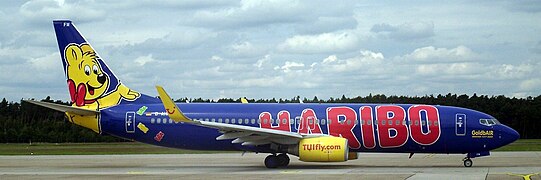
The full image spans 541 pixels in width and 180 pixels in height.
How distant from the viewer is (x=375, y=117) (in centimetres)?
3412

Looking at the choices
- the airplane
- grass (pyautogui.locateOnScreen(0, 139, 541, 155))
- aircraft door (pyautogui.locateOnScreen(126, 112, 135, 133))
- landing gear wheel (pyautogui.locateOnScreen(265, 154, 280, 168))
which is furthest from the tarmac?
grass (pyautogui.locateOnScreen(0, 139, 541, 155))

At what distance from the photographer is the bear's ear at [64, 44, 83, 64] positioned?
35.6 metres

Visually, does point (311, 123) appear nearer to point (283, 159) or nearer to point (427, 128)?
point (283, 159)

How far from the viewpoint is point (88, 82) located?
1403 inches

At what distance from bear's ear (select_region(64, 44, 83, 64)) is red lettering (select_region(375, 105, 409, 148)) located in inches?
489

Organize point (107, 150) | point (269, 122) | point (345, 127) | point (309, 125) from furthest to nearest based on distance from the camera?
point (107, 150), point (269, 122), point (309, 125), point (345, 127)

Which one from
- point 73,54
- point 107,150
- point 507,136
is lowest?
point 107,150

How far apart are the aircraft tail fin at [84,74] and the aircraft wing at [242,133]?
5.01 meters

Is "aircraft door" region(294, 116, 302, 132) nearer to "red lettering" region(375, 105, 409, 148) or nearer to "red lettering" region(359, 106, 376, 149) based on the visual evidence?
"red lettering" region(359, 106, 376, 149)

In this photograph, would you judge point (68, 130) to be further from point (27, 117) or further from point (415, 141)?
point (415, 141)

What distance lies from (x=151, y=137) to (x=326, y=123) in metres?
7.10

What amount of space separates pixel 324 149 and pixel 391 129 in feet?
11.0

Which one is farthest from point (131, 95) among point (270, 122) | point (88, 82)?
point (270, 122)

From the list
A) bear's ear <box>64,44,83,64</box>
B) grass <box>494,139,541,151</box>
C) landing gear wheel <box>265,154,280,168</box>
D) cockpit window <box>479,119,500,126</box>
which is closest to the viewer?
landing gear wheel <box>265,154,280,168</box>
